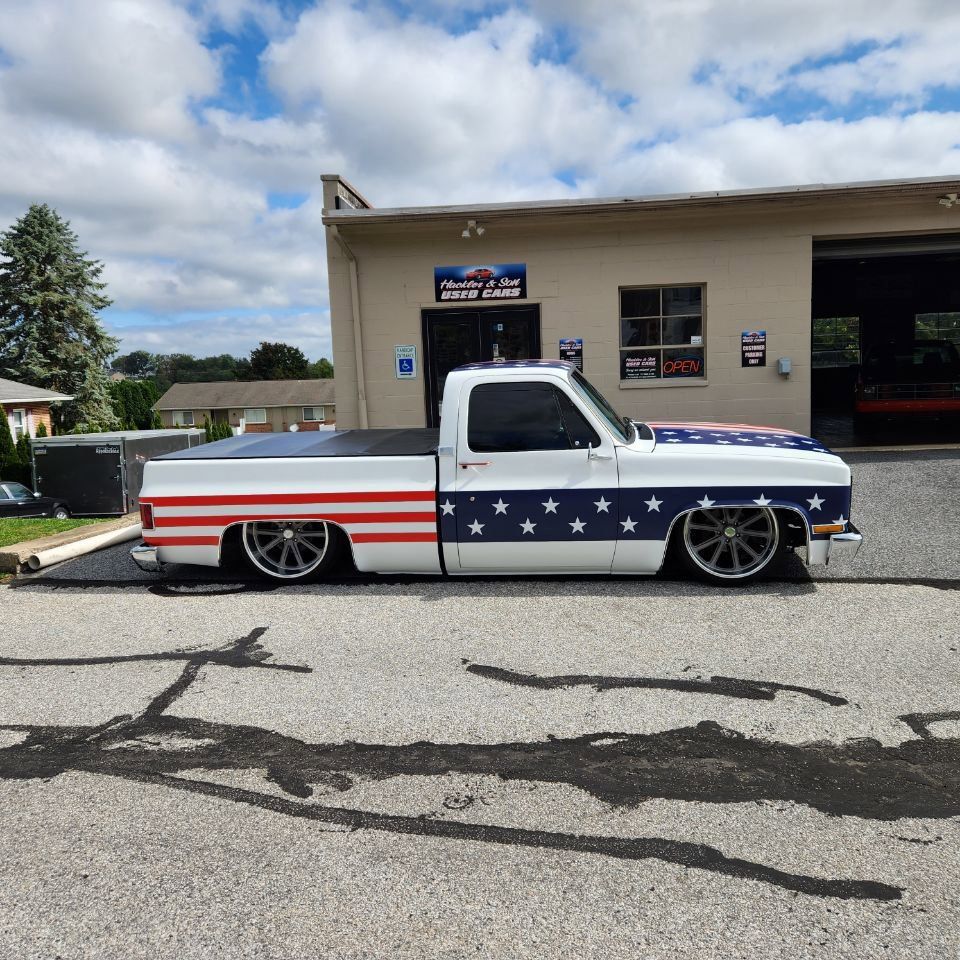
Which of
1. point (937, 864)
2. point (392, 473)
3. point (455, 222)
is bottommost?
point (937, 864)

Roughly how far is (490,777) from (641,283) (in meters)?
10.4

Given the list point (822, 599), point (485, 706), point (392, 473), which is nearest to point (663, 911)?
point (485, 706)

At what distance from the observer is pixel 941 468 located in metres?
10.9

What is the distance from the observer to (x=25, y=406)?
41500mm

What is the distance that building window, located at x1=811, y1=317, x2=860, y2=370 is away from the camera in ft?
83.6

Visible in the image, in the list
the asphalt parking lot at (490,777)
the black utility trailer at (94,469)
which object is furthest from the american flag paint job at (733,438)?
the black utility trailer at (94,469)

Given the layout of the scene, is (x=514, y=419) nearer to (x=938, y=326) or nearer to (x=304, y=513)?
(x=304, y=513)

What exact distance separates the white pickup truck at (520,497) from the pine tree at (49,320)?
44.5 meters

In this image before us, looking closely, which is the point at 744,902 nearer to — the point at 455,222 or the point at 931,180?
the point at 455,222

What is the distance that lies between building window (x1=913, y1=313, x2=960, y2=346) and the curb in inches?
935

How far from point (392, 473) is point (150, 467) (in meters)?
1.96

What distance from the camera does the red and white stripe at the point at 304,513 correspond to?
243 inches

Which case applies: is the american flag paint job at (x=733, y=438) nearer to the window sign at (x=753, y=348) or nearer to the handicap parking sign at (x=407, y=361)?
the window sign at (x=753, y=348)

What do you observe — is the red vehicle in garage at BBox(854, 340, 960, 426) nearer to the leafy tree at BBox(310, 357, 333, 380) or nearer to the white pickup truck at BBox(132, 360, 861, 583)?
the white pickup truck at BBox(132, 360, 861, 583)
